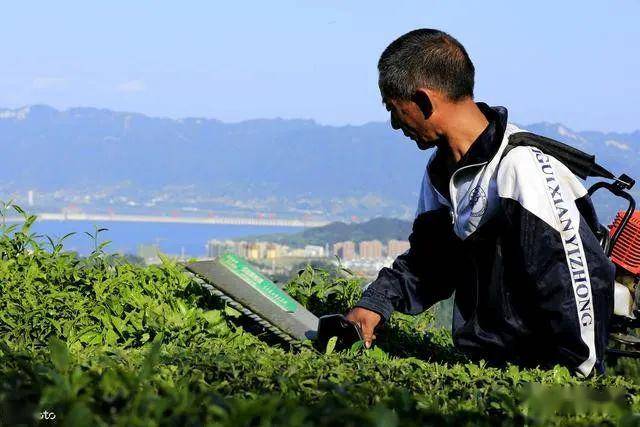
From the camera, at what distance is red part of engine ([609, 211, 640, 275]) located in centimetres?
497

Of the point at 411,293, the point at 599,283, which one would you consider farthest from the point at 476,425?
the point at 411,293

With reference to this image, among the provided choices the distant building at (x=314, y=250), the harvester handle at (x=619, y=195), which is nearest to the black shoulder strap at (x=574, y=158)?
the harvester handle at (x=619, y=195)

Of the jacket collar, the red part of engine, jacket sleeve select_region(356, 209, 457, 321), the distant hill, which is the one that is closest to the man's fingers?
jacket sleeve select_region(356, 209, 457, 321)

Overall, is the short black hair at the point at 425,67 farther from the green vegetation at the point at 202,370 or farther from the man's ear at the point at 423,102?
the green vegetation at the point at 202,370

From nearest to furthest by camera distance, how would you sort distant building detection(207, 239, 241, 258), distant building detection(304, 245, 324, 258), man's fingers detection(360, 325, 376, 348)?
man's fingers detection(360, 325, 376, 348), distant building detection(207, 239, 241, 258), distant building detection(304, 245, 324, 258)

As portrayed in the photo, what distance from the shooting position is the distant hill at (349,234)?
15412 centimetres

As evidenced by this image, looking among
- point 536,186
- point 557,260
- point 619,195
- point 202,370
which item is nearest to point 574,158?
point 619,195

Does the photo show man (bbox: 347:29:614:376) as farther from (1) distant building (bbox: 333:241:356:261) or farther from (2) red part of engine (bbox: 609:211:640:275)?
(1) distant building (bbox: 333:241:356:261)

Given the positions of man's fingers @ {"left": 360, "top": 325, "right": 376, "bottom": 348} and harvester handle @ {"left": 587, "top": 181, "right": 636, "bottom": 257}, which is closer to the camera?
harvester handle @ {"left": 587, "top": 181, "right": 636, "bottom": 257}

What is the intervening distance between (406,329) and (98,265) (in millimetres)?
1786

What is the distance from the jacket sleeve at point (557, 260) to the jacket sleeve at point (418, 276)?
2.45ft

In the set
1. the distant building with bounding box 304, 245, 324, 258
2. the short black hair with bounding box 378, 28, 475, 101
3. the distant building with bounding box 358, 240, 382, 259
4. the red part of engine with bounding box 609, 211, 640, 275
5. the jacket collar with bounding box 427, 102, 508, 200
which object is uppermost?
the short black hair with bounding box 378, 28, 475, 101

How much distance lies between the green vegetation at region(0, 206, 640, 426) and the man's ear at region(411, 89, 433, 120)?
1042mm

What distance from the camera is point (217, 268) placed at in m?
5.18
